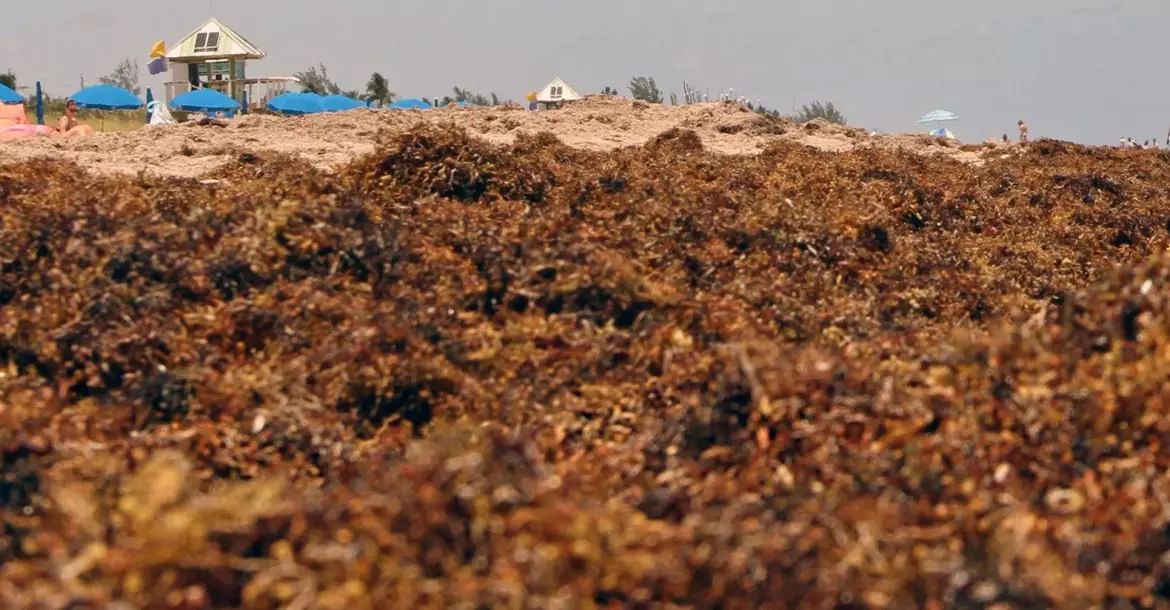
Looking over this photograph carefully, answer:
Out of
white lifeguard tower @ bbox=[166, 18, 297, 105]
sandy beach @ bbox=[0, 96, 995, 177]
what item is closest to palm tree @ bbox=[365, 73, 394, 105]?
white lifeguard tower @ bbox=[166, 18, 297, 105]

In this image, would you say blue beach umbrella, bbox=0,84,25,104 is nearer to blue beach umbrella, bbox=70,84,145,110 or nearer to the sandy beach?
blue beach umbrella, bbox=70,84,145,110

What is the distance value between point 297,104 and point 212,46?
433 inches

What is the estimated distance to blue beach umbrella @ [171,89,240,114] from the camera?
34.8 metres

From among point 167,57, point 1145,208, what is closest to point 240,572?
point 1145,208

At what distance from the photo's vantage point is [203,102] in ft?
116

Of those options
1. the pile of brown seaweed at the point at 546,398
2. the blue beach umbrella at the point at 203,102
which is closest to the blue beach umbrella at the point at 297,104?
the blue beach umbrella at the point at 203,102

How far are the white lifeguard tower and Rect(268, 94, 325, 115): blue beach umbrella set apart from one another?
707cm

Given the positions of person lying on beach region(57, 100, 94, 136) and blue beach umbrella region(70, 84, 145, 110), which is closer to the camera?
Answer: person lying on beach region(57, 100, 94, 136)

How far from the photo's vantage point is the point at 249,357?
495 cm

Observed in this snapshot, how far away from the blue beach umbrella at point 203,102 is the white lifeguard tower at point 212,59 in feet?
29.6

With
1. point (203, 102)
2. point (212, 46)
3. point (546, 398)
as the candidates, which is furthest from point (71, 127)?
point (212, 46)

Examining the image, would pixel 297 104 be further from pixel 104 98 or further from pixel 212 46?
pixel 212 46

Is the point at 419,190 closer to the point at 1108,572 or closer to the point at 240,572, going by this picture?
the point at 240,572

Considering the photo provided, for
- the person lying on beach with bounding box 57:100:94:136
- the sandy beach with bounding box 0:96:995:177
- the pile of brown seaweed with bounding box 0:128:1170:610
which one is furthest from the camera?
the person lying on beach with bounding box 57:100:94:136
